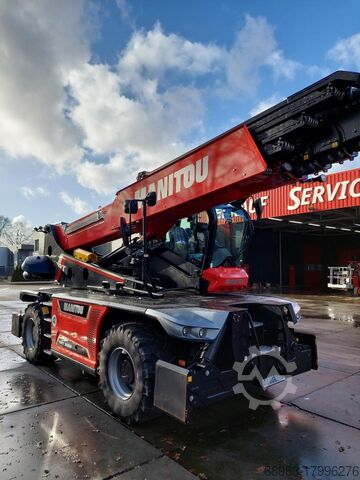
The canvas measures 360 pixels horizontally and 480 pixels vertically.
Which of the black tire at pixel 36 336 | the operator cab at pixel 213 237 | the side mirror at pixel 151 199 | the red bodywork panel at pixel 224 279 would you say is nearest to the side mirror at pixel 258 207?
the operator cab at pixel 213 237

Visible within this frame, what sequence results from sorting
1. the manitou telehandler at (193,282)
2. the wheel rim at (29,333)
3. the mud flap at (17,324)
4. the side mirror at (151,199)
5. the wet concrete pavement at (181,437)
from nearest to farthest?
the wet concrete pavement at (181,437), the manitou telehandler at (193,282), the side mirror at (151,199), the wheel rim at (29,333), the mud flap at (17,324)

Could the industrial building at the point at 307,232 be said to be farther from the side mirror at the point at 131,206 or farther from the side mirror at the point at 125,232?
the side mirror at the point at 131,206

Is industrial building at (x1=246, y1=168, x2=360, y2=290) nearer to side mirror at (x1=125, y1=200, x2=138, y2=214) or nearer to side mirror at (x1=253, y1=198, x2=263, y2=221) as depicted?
side mirror at (x1=253, y1=198, x2=263, y2=221)

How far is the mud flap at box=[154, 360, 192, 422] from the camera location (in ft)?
10.4

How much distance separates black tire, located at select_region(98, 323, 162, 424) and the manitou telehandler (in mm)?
13

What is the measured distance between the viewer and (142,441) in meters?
3.54

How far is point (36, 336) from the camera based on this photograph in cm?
616

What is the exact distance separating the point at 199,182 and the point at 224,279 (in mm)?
1281

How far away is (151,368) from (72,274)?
3492 mm

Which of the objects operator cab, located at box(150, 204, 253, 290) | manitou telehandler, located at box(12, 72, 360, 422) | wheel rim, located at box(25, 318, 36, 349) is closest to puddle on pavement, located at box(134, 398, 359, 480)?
manitou telehandler, located at box(12, 72, 360, 422)

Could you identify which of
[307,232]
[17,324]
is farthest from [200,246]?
[307,232]

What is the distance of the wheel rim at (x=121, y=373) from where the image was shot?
405cm

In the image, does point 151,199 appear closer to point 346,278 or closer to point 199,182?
point 199,182

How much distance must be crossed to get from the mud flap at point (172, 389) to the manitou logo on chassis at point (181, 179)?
2.21 meters
